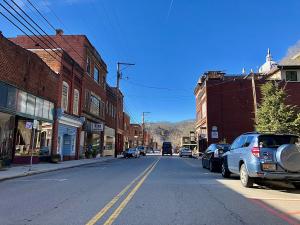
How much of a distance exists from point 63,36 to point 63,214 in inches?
1434

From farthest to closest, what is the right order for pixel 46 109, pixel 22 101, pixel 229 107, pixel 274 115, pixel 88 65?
pixel 229 107, pixel 88 65, pixel 274 115, pixel 46 109, pixel 22 101

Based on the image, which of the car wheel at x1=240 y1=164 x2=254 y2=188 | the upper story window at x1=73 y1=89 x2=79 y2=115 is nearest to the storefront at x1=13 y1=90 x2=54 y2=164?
the upper story window at x1=73 y1=89 x2=79 y2=115

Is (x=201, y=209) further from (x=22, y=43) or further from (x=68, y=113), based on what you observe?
(x=22, y=43)

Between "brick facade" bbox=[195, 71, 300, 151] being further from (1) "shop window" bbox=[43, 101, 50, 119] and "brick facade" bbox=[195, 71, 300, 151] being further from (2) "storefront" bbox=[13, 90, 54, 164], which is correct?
(1) "shop window" bbox=[43, 101, 50, 119]

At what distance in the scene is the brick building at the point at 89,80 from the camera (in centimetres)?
4050

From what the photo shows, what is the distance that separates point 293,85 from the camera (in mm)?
57625

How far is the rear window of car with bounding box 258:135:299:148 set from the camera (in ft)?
41.3

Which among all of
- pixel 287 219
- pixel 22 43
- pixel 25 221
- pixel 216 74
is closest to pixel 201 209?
pixel 287 219

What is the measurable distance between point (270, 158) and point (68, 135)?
2658 centimetres

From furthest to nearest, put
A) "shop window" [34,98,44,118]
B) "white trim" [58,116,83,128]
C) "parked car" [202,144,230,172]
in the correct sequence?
"white trim" [58,116,83,128] → "shop window" [34,98,44,118] → "parked car" [202,144,230,172]

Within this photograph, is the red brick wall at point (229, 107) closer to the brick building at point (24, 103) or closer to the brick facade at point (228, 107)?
the brick facade at point (228, 107)

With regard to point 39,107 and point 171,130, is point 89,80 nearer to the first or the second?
point 39,107

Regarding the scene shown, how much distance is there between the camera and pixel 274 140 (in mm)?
12828

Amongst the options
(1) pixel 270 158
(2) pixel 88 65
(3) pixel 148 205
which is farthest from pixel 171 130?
(3) pixel 148 205
